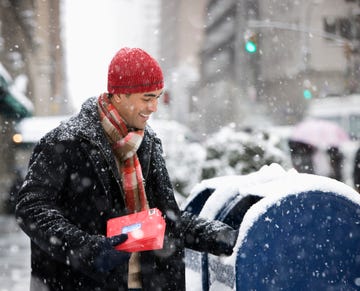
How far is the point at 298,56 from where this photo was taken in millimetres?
53781

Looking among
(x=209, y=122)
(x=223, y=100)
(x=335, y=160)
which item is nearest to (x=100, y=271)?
(x=335, y=160)

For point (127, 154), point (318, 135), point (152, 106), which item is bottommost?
point (318, 135)

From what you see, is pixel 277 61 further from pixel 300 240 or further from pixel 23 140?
pixel 300 240

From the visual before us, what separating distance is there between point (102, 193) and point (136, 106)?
1.39 feet

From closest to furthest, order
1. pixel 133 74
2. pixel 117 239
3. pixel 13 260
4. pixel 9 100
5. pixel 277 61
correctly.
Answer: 1. pixel 117 239
2. pixel 133 74
3. pixel 13 260
4. pixel 9 100
5. pixel 277 61

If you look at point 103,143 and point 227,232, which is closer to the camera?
point 103,143

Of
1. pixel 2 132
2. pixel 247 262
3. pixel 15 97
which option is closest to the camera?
pixel 247 262

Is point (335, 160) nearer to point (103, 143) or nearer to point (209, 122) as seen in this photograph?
point (103, 143)

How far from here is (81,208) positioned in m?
2.89

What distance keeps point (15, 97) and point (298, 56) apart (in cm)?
3971

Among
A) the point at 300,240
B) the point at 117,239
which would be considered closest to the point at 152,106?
the point at 117,239

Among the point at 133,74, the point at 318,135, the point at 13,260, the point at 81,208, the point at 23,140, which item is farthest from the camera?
the point at 23,140

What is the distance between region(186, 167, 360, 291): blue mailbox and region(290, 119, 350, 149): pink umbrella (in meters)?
7.97

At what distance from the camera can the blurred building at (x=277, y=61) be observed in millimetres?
49906
